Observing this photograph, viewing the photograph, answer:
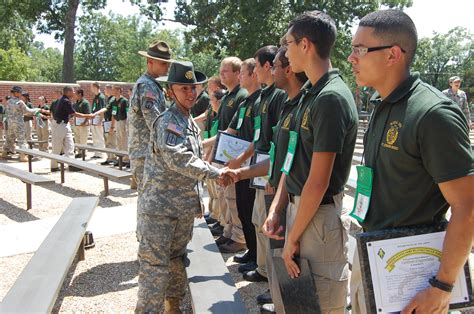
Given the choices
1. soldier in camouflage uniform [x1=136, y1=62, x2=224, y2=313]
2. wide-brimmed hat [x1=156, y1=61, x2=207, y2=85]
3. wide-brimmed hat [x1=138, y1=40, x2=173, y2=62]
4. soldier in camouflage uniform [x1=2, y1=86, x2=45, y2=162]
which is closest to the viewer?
soldier in camouflage uniform [x1=136, y1=62, x2=224, y2=313]

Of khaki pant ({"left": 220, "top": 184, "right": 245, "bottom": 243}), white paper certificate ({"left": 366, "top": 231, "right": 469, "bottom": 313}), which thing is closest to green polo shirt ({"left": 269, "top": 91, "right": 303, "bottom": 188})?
white paper certificate ({"left": 366, "top": 231, "right": 469, "bottom": 313})

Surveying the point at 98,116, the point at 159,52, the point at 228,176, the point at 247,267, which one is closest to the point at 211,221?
the point at 247,267

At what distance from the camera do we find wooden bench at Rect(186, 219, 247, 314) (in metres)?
2.76

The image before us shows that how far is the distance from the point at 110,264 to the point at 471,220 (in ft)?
13.8

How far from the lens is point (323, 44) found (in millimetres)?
2383

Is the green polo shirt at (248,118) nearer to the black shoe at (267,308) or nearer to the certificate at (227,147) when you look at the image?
the certificate at (227,147)

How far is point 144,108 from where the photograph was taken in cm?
411

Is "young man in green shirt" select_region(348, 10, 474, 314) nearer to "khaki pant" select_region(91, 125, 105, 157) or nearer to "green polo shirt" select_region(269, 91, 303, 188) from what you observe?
"green polo shirt" select_region(269, 91, 303, 188)

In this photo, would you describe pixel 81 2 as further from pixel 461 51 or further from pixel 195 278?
pixel 461 51

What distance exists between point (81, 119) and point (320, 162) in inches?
425

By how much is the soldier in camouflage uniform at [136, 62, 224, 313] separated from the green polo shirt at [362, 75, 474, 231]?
1548mm

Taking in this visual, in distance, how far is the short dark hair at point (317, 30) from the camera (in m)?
2.34

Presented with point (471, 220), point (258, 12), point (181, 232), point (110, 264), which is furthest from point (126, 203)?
point (258, 12)

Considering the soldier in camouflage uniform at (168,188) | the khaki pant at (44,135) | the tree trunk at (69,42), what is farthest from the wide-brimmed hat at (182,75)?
the tree trunk at (69,42)
